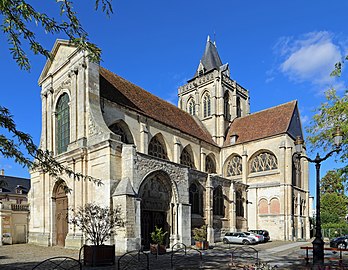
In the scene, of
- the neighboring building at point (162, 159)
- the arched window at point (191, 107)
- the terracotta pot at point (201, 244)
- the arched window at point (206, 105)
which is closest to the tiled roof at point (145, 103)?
the neighboring building at point (162, 159)

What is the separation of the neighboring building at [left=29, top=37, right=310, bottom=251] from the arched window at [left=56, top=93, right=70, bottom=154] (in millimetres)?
73

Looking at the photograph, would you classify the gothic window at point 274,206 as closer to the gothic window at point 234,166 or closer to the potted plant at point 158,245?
the gothic window at point 234,166

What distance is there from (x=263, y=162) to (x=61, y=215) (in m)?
18.9

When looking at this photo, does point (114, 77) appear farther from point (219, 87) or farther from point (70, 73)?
point (219, 87)

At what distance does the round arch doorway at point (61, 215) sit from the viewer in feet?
66.6

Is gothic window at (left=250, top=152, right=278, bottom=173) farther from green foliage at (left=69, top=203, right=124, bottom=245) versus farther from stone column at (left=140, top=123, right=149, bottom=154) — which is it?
green foliage at (left=69, top=203, right=124, bottom=245)

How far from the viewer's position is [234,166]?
107 feet

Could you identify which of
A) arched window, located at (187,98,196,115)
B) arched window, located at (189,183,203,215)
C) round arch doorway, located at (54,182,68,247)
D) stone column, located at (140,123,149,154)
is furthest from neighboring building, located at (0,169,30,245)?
arched window, located at (187,98,196,115)

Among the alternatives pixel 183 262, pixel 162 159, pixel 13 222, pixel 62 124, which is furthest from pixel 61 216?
pixel 183 262

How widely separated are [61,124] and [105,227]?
38.8 ft

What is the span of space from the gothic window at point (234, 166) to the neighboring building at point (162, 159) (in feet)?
0.35

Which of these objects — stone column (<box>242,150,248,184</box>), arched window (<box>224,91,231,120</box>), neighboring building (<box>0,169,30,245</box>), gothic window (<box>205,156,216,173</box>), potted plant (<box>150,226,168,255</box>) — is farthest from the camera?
arched window (<box>224,91,231,120</box>)

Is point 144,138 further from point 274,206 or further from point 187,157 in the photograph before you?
point 274,206

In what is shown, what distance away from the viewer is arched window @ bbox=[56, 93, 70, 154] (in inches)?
861
